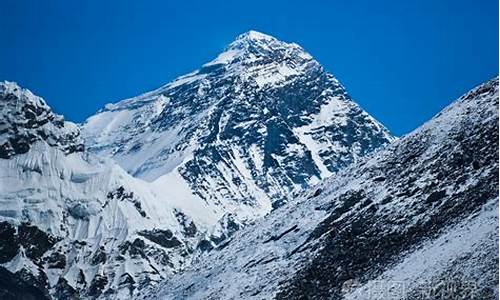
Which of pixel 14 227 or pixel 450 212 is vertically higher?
pixel 14 227

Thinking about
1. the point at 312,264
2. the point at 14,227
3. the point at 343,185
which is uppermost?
the point at 14,227

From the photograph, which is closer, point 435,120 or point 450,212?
point 450,212

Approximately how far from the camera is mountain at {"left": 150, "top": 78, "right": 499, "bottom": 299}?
3041 inches

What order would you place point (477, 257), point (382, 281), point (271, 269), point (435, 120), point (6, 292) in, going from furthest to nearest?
point (6, 292) < point (435, 120) < point (271, 269) < point (382, 281) < point (477, 257)

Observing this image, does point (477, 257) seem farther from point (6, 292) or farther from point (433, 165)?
point (6, 292)

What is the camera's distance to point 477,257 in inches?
2901

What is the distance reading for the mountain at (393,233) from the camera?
7725 centimetres

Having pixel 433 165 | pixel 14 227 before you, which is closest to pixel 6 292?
pixel 14 227

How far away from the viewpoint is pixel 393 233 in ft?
296

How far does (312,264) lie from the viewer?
95.1m

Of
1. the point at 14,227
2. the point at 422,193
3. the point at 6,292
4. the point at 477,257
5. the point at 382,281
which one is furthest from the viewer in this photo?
the point at 14,227

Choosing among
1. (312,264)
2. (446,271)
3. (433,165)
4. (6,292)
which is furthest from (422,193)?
(6,292)

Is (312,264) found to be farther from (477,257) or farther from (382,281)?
(477,257)

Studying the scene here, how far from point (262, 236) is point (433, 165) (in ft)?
85.7
